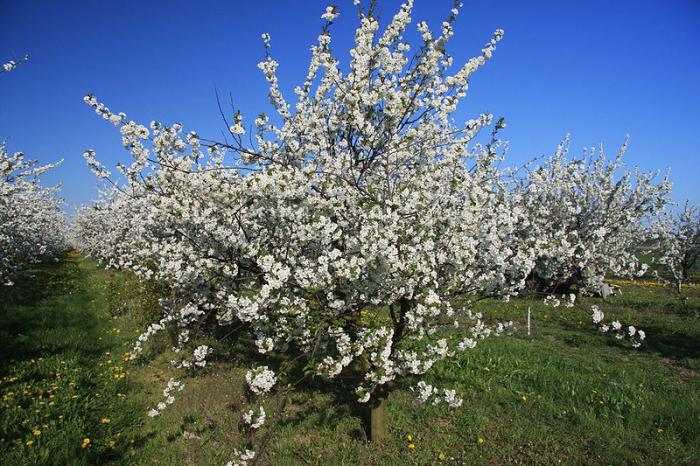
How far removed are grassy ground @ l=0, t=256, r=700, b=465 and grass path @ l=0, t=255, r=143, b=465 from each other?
0.03m

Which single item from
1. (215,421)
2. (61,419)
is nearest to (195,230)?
(215,421)

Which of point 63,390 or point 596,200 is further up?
point 596,200

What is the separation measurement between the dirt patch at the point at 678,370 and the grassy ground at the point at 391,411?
0.05 metres

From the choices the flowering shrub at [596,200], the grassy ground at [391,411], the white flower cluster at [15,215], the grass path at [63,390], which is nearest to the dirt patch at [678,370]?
the grassy ground at [391,411]

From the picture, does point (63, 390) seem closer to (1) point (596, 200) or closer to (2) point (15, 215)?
(2) point (15, 215)

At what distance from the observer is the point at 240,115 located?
227 inches

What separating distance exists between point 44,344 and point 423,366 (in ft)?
31.6

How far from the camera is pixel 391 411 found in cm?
661

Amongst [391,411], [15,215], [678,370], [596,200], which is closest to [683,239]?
[596,200]

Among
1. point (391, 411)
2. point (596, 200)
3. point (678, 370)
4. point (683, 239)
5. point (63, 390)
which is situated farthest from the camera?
point (683, 239)

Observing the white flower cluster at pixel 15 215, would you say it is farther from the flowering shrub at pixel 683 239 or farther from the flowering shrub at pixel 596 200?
the flowering shrub at pixel 683 239

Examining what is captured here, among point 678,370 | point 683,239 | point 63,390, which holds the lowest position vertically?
point 678,370

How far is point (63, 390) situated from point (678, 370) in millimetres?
12574

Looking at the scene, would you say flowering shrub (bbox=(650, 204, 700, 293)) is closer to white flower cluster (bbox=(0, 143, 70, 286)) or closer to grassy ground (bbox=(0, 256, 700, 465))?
grassy ground (bbox=(0, 256, 700, 465))
